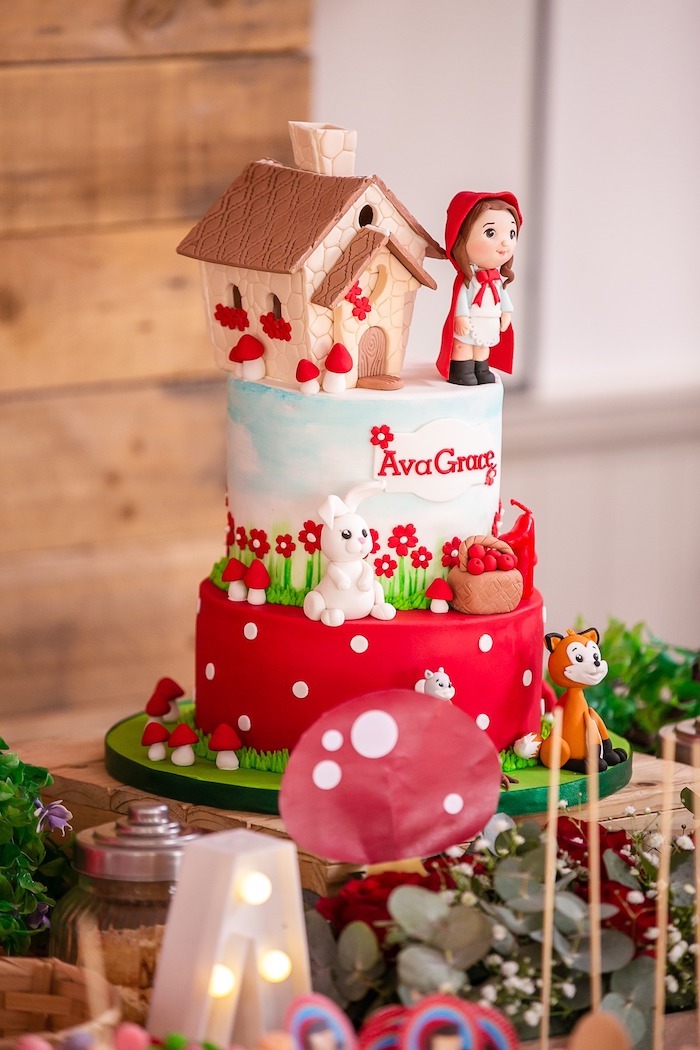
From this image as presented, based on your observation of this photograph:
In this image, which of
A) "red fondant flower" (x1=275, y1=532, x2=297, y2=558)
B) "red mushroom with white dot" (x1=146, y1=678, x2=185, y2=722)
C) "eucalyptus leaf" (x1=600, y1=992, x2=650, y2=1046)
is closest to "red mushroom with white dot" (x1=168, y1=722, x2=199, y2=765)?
"red mushroom with white dot" (x1=146, y1=678, x2=185, y2=722)

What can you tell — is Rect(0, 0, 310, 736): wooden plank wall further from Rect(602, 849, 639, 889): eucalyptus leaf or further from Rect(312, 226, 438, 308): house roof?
Rect(602, 849, 639, 889): eucalyptus leaf

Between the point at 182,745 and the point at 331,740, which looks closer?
→ the point at 331,740

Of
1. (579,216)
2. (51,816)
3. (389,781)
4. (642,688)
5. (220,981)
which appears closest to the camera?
(220,981)

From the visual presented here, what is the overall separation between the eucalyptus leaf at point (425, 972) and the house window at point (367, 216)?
2.45 feet

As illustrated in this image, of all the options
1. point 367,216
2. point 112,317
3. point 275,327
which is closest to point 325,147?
point 367,216

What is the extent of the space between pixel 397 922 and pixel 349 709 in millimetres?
187

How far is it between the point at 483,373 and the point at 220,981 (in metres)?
0.73

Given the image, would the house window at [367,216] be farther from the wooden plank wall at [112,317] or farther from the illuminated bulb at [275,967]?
the wooden plank wall at [112,317]

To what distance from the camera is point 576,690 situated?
5.19ft

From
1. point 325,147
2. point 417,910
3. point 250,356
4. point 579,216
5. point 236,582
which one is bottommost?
point 417,910

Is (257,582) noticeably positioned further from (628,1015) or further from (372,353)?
(628,1015)

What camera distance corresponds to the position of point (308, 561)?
4.98ft

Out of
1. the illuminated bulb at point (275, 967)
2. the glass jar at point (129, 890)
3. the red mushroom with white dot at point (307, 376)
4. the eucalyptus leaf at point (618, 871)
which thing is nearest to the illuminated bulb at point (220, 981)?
the illuminated bulb at point (275, 967)

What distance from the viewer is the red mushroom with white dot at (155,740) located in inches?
62.4
